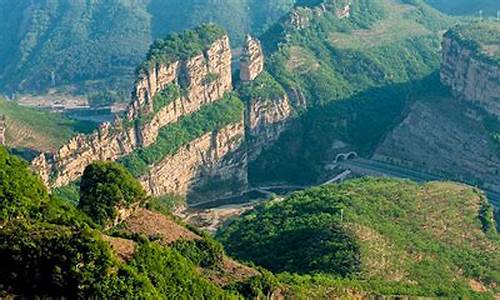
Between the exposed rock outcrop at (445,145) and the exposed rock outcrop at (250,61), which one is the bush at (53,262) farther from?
the exposed rock outcrop at (250,61)

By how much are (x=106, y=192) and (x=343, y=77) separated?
76039 mm

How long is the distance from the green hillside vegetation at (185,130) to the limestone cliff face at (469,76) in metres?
25.0

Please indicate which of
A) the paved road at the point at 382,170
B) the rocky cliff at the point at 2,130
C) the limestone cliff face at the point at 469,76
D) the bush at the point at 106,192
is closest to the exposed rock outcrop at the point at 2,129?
the rocky cliff at the point at 2,130

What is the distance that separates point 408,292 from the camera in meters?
53.1

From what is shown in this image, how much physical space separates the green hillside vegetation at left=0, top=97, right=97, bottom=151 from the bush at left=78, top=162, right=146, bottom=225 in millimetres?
39912

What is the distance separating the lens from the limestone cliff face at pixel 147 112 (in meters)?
81.0

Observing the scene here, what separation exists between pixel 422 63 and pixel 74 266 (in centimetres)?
10049

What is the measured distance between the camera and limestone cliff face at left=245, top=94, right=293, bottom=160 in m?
106

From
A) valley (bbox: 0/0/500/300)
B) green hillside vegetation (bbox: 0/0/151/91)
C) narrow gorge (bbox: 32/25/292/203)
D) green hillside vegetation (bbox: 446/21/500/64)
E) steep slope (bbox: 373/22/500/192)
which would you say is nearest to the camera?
valley (bbox: 0/0/500/300)

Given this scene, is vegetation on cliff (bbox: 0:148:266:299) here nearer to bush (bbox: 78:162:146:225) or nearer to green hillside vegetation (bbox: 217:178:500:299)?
bush (bbox: 78:162:146:225)

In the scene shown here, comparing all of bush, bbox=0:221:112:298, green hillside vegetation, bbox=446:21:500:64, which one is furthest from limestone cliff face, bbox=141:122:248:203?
bush, bbox=0:221:112:298

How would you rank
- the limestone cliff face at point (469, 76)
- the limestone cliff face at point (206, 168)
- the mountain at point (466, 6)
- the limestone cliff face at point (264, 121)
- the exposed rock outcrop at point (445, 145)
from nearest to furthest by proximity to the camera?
the limestone cliff face at point (206, 168)
the exposed rock outcrop at point (445, 145)
the limestone cliff face at point (469, 76)
the limestone cliff face at point (264, 121)
the mountain at point (466, 6)

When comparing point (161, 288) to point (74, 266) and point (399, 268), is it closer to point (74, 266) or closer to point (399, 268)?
point (74, 266)

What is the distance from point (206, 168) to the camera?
99.2m
